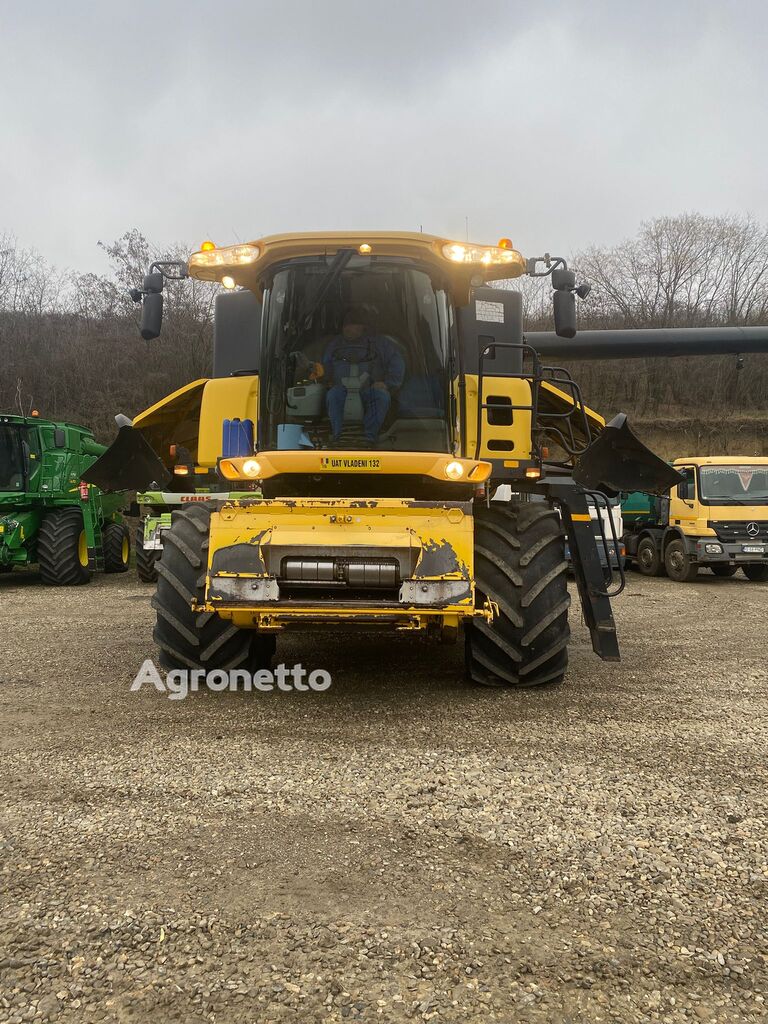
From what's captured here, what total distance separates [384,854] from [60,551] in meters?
10.2

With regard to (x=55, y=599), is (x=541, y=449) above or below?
above

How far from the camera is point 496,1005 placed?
5.95ft

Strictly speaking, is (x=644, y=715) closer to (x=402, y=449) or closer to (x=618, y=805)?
(x=618, y=805)

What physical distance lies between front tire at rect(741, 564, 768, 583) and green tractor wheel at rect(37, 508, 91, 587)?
11.3 metres

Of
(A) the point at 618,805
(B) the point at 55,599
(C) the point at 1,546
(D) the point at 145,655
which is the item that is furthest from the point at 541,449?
(C) the point at 1,546

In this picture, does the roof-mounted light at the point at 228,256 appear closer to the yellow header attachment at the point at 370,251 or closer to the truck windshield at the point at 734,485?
the yellow header attachment at the point at 370,251

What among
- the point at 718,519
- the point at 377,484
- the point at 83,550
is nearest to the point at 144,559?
the point at 83,550

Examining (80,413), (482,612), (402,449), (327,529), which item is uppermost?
(80,413)

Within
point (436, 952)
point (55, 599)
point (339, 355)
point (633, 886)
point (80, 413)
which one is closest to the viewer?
point (436, 952)

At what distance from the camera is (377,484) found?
15.0ft

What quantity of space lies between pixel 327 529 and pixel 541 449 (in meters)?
1.86

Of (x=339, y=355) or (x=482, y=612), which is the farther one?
(x=339, y=355)

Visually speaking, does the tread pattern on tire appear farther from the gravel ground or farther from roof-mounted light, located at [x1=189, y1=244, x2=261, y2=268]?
roof-mounted light, located at [x1=189, y1=244, x2=261, y2=268]

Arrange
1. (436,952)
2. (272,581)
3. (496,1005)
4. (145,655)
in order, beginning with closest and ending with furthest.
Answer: (496,1005), (436,952), (272,581), (145,655)
